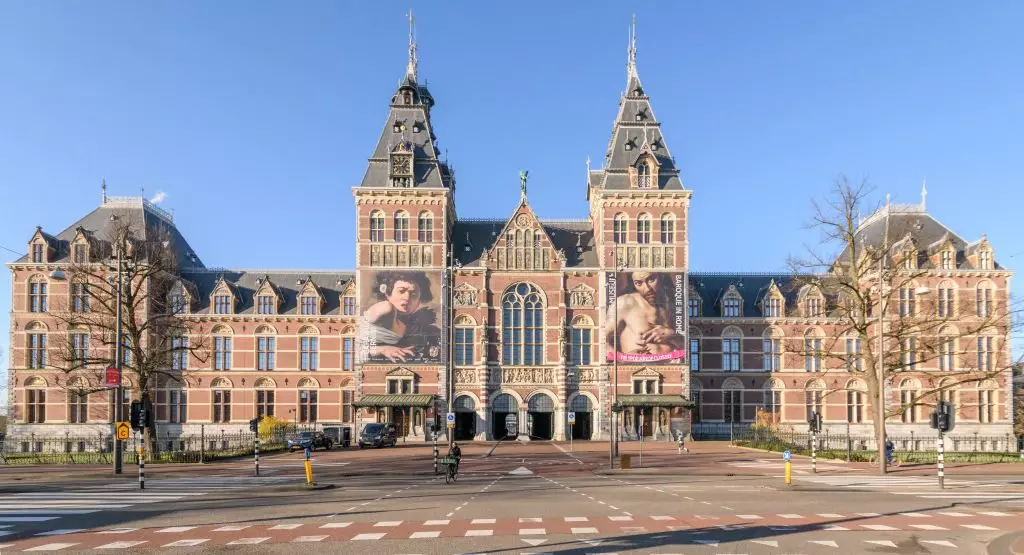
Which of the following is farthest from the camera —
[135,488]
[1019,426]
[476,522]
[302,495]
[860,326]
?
[1019,426]

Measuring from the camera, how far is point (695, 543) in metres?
14.9

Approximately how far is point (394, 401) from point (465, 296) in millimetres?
9553

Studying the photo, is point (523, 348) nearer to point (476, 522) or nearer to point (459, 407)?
point (459, 407)

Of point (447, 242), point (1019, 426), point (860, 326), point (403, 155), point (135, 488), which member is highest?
point (403, 155)

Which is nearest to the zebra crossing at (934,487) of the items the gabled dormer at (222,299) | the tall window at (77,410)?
the gabled dormer at (222,299)

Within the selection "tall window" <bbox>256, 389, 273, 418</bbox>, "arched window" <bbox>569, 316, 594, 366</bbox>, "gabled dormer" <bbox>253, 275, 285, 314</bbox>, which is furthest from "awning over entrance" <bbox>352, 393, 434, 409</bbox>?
"gabled dormer" <bbox>253, 275, 285, 314</bbox>

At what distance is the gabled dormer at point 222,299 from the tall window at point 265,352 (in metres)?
3.47

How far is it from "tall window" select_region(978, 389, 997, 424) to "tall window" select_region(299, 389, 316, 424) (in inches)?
2088

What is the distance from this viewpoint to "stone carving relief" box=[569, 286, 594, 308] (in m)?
61.1

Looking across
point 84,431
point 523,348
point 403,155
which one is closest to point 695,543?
point 523,348

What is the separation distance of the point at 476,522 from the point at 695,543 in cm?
504

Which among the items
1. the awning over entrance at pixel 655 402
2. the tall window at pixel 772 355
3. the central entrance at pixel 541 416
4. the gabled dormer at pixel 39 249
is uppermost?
the gabled dormer at pixel 39 249

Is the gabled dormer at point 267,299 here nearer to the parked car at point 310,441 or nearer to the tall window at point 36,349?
the tall window at point 36,349

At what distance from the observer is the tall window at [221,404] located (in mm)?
64812
